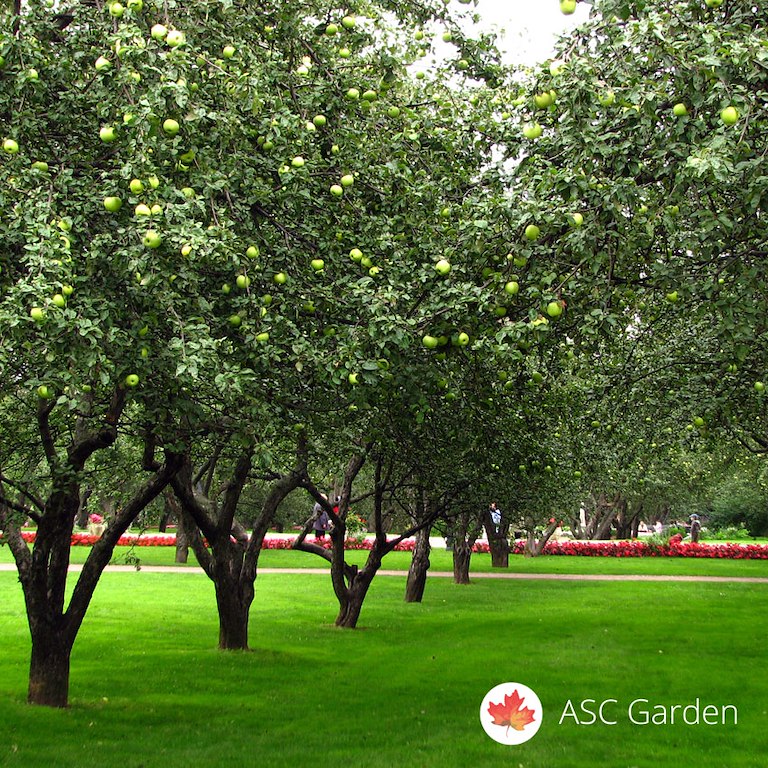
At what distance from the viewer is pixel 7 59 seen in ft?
21.0

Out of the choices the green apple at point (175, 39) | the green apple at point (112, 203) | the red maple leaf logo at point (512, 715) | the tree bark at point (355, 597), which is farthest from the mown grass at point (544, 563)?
the green apple at point (175, 39)

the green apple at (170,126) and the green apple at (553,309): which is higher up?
the green apple at (170,126)

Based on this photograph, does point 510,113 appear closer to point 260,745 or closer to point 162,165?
point 162,165

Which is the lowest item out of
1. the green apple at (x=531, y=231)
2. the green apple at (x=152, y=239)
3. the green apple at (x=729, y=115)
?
the green apple at (x=152, y=239)

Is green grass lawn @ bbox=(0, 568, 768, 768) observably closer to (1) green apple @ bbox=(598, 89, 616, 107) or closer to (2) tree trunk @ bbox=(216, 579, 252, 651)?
(2) tree trunk @ bbox=(216, 579, 252, 651)

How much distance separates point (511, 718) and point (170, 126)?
6.69 metres

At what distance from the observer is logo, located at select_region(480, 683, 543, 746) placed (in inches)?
340

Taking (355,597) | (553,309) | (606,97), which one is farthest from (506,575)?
(606,97)

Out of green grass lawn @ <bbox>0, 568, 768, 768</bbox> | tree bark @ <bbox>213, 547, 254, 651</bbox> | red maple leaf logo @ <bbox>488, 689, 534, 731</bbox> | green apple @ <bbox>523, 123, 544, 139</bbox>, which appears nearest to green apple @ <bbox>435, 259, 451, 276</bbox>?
green apple @ <bbox>523, 123, 544, 139</bbox>

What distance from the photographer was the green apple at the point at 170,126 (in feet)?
18.4

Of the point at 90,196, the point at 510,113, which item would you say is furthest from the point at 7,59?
the point at 510,113

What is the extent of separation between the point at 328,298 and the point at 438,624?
12674mm

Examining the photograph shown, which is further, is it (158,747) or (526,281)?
(158,747)

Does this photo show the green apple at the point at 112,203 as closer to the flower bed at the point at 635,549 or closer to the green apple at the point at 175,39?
the green apple at the point at 175,39
